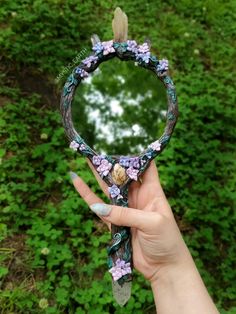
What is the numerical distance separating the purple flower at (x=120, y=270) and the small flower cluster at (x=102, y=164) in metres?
0.37

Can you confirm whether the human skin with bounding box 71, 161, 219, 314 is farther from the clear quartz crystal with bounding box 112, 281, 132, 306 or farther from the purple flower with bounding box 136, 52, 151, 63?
the purple flower with bounding box 136, 52, 151, 63

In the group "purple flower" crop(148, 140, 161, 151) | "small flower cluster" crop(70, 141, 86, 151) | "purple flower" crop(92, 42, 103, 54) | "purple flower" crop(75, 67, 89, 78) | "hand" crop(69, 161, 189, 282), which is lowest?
"hand" crop(69, 161, 189, 282)

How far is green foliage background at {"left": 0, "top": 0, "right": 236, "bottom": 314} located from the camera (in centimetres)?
273

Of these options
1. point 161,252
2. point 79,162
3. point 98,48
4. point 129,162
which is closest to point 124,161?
point 129,162

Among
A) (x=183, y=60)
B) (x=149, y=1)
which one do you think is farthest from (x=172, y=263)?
(x=149, y=1)

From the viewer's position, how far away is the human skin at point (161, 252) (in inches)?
70.6

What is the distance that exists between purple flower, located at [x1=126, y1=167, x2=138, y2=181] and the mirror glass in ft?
0.45

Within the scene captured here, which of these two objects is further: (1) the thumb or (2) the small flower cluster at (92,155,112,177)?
(2) the small flower cluster at (92,155,112,177)

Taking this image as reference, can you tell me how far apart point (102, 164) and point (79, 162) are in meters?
1.42

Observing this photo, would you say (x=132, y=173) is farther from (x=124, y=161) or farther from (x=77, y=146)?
(x=77, y=146)

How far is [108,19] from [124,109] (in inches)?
113

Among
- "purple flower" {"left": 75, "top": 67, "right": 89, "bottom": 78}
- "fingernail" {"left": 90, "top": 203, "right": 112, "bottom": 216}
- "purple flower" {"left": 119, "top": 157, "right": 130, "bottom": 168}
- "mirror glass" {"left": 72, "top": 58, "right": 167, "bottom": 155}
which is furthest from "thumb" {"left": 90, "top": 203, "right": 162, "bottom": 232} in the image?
"purple flower" {"left": 75, "top": 67, "right": 89, "bottom": 78}

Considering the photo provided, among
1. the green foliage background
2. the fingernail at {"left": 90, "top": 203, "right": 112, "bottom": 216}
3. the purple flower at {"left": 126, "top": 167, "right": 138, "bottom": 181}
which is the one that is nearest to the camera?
the fingernail at {"left": 90, "top": 203, "right": 112, "bottom": 216}

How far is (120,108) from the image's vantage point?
2221 mm
